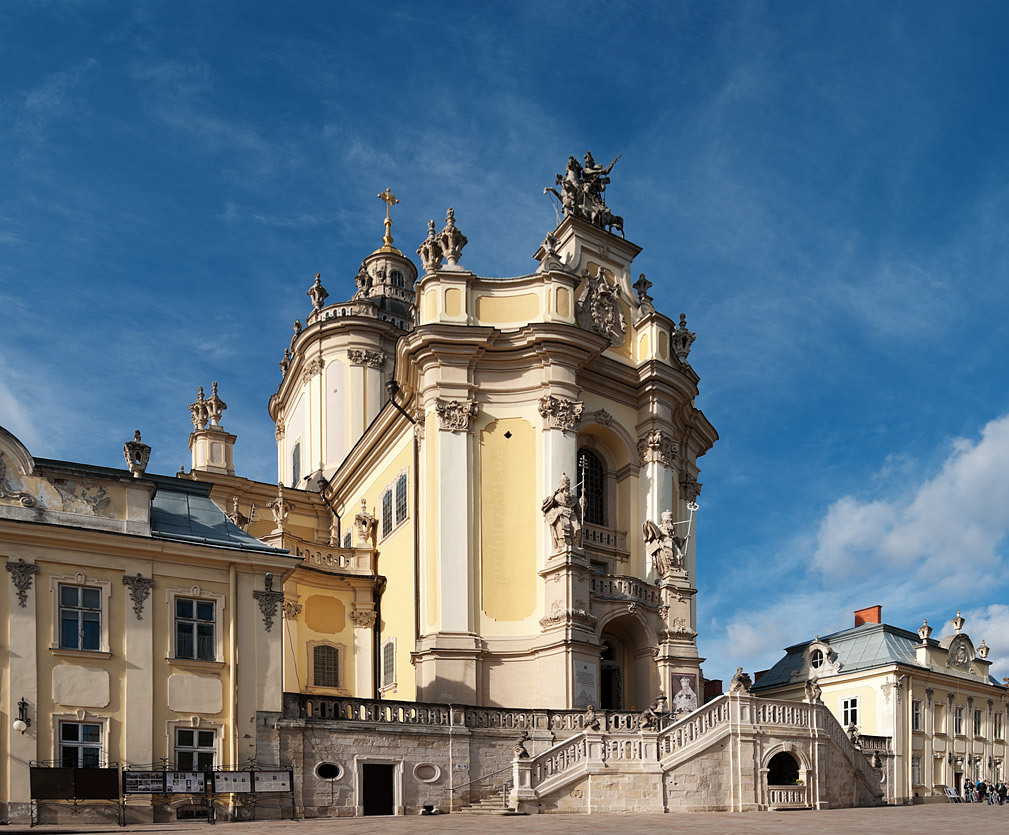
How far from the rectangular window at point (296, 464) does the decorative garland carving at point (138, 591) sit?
2809cm

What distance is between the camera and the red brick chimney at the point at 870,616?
5166cm

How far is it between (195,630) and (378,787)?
562 cm

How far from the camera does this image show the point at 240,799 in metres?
24.0

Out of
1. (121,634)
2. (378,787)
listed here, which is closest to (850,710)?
(378,787)

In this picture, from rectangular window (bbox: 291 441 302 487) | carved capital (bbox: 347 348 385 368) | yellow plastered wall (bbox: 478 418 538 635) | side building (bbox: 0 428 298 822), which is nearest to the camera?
side building (bbox: 0 428 298 822)

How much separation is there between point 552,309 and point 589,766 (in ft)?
49.4

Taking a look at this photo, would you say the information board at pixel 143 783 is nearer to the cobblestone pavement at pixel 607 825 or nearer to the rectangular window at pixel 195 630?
the cobblestone pavement at pixel 607 825

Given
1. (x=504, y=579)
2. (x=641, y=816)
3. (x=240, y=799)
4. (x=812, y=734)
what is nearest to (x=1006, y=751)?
(x=812, y=734)

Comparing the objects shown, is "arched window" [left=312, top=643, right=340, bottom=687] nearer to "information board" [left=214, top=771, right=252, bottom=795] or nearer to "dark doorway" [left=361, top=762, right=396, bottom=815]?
"dark doorway" [left=361, top=762, right=396, bottom=815]

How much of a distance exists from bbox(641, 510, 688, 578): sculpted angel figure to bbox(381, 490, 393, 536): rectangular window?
8.85m

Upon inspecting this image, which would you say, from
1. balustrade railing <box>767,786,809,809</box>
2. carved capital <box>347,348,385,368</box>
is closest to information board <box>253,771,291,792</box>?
balustrade railing <box>767,786,809,809</box>

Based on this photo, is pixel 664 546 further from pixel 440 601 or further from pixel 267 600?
pixel 267 600

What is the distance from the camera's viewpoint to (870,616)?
51844mm

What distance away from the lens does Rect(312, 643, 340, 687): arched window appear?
3838cm
